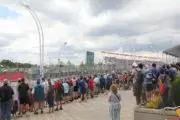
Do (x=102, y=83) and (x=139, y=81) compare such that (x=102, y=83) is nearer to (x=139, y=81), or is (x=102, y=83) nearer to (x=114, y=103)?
(x=139, y=81)

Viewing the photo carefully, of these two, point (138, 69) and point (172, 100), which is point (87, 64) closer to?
point (138, 69)

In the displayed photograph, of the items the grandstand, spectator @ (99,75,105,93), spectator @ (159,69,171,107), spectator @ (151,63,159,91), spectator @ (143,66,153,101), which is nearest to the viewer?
spectator @ (159,69,171,107)

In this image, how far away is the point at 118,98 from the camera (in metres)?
12.5

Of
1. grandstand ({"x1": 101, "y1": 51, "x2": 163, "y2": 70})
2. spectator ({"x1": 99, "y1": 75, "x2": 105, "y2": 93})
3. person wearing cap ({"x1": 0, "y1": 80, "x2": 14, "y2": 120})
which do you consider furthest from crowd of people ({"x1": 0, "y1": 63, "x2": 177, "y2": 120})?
grandstand ({"x1": 101, "y1": 51, "x2": 163, "y2": 70})

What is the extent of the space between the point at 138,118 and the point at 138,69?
19.9ft

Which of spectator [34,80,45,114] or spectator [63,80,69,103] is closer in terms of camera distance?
spectator [34,80,45,114]

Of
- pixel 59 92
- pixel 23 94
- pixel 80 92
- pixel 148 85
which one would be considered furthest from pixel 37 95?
pixel 80 92

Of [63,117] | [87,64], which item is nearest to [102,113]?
[63,117]

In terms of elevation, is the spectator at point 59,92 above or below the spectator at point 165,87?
below

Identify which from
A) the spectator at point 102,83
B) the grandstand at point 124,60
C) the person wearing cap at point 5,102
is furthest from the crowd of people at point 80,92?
the grandstand at point 124,60

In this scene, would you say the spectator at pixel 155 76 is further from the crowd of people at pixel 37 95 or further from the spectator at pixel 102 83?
the spectator at pixel 102 83

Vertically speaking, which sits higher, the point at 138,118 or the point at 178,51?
the point at 178,51

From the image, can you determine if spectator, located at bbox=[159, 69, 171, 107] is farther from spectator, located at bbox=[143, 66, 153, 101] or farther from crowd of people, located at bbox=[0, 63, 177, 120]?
spectator, located at bbox=[143, 66, 153, 101]

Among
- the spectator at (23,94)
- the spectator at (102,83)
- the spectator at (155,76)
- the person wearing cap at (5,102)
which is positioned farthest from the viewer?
the spectator at (102,83)
